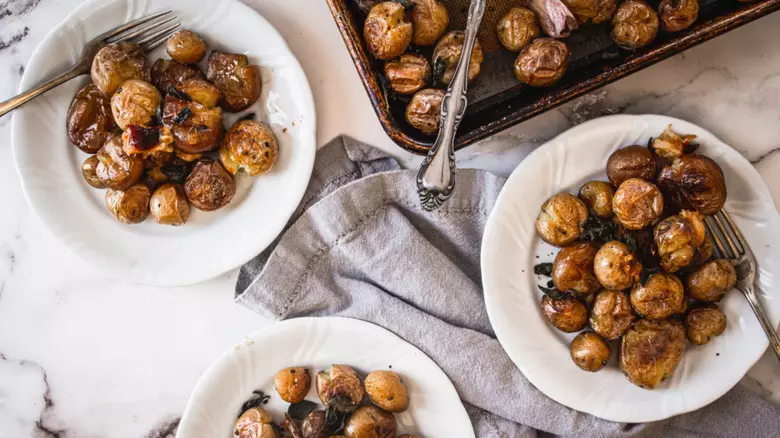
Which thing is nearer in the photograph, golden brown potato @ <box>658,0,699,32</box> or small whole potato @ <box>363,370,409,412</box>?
golden brown potato @ <box>658,0,699,32</box>

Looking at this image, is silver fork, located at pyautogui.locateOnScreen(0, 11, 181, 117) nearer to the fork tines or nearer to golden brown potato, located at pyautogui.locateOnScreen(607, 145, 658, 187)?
the fork tines

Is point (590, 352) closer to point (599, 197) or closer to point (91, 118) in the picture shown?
point (599, 197)

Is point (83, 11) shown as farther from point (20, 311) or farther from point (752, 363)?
point (752, 363)

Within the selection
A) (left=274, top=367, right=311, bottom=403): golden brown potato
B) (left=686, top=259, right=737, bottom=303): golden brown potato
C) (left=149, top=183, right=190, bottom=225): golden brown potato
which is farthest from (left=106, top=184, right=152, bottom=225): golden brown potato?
(left=686, top=259, right=737, bottom=303): golden brown potato

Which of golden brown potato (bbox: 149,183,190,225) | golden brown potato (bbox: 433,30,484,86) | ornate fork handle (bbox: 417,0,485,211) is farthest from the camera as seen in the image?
golden brown potato (bbox: 149,183,190,225)

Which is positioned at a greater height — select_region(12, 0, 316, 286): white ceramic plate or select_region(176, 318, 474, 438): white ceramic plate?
select_region(12, 0, 316, 286): white ceramic plate

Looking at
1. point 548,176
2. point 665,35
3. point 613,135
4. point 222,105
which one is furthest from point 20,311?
point 665,35
